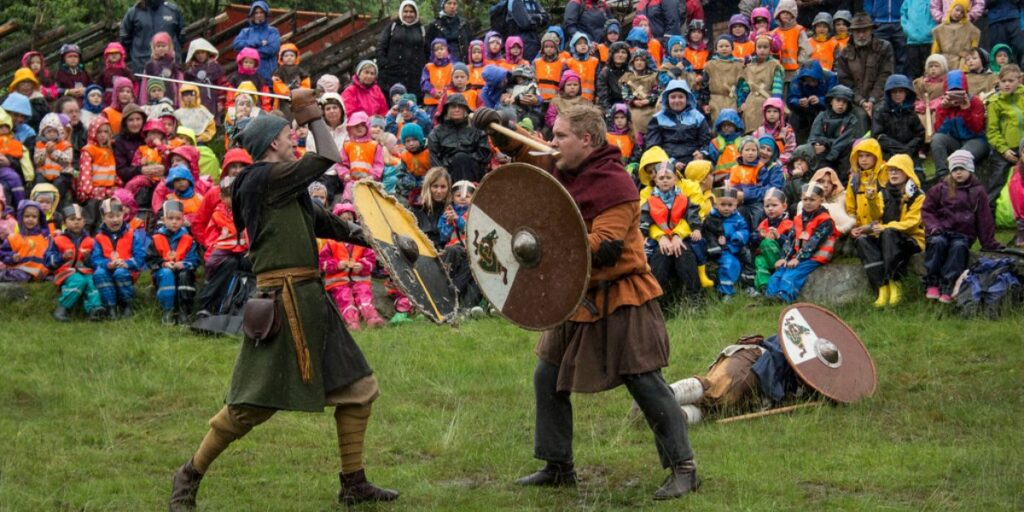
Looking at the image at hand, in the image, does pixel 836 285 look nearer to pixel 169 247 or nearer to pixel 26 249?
pixel 169 247

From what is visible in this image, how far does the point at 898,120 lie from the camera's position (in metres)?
13.4

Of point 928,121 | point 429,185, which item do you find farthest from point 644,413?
point 928,121

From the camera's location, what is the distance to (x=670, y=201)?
12.0 m

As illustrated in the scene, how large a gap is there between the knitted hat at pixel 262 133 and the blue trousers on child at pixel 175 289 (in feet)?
18.7

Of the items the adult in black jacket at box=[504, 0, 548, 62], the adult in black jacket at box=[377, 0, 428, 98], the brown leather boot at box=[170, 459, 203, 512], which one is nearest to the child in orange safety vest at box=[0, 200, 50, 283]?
the adult in black jacket at box=[377, 0, 428, 98]

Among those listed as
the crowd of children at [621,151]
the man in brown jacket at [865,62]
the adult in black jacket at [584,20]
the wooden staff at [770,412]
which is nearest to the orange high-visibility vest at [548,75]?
the crowd of children at [621,151]

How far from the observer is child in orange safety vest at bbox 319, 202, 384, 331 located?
11.7m

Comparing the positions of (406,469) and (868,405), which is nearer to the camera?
(406,469)

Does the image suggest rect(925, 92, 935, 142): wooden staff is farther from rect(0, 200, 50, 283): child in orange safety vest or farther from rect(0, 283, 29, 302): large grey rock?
rect(0, 283, 29, 302): large grey rock

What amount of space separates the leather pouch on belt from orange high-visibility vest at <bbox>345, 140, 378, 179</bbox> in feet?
24.1

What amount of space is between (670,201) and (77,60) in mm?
7812

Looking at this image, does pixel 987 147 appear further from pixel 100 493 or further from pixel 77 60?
pixel 77 60

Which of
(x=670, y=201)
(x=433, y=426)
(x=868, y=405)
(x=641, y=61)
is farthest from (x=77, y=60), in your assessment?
(x=868, y=405)

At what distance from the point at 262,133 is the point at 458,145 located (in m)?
6.89
